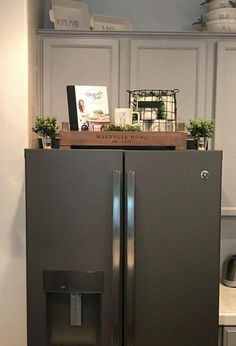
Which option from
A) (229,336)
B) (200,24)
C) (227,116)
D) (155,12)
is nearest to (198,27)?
(200,24)

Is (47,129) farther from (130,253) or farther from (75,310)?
(75,310)

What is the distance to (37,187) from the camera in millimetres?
1712

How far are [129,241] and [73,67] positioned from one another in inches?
42.4

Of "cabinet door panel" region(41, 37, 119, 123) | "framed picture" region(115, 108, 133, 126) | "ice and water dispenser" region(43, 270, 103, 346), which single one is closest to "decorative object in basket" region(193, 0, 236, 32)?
"cabinet door panel" region(41, 37, 119, 123)

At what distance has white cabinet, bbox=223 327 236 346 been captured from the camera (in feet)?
6.32

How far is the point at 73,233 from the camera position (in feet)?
5.65

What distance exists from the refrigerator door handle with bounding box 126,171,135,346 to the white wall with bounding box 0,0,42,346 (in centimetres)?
58

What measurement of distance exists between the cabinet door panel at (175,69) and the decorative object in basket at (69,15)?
363mm

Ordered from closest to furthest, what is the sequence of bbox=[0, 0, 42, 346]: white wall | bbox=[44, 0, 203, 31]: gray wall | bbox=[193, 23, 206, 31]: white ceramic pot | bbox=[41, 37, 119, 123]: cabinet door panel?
bbox=[0, 0, 42, 346]: white wall → bbox=[41, 37, 119, 123]: cabinet door panel → bbox=[193, 23, 206, 31]: white ceramic pot → bbox=[44, 0, 203, 31]: gray wall

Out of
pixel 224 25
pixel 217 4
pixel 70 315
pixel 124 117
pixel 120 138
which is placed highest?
pixel 217 4

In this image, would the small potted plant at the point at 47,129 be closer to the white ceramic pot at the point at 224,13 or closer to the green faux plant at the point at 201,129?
the green faux plant at the point at 201,129

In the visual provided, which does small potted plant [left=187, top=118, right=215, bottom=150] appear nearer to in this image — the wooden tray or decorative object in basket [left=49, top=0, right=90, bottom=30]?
the wooden tray

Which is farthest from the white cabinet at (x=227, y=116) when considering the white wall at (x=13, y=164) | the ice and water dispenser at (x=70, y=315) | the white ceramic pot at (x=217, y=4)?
the white wall at (x=13, y=164)

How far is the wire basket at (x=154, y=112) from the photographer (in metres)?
1.91
